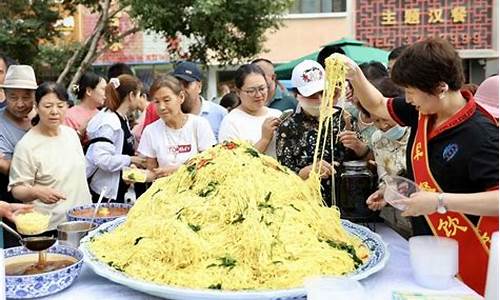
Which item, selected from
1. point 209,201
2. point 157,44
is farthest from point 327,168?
point 157,44

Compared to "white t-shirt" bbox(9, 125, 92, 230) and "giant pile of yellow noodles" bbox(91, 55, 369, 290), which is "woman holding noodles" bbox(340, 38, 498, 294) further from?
"white t-shirt" bbox(9, 125, 92, 230)

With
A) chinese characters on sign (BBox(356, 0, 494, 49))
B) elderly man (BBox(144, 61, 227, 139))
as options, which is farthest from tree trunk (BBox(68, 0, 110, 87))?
elderly man (BBox(144, 61, 227, 139))

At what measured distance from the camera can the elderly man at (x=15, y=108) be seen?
9.56 feet

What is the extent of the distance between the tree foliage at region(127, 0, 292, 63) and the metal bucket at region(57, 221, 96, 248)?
24.4 feet

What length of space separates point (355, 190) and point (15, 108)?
6.64 ft

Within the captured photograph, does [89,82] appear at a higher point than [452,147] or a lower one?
higher

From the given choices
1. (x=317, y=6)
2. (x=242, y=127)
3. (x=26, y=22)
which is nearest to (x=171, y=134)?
(x=242, y=127)

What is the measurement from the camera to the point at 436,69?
175 cm

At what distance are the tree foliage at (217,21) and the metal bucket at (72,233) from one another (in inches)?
293

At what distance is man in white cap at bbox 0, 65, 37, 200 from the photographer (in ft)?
9.60

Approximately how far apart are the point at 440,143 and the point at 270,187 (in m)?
0.62

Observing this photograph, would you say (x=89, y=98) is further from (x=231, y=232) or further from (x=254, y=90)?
(x=231, y=232)

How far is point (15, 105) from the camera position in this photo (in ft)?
9.83

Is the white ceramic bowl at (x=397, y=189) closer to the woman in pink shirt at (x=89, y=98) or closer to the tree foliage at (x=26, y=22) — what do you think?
the woman in pink shirt at (x=89, y=98)
